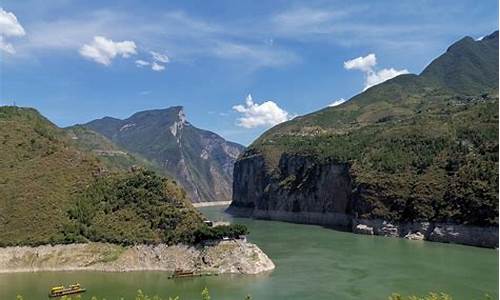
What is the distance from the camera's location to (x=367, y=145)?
15612 cm

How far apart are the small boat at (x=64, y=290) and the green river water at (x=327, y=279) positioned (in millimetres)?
1105

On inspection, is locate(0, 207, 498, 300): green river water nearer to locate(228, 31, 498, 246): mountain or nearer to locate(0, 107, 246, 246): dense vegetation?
locate(0, 107, 246, 246): dense vegetation

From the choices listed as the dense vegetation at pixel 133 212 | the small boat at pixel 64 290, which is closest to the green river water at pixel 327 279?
the small boat at pixel 64 290

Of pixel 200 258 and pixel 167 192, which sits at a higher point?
pixel 167 192

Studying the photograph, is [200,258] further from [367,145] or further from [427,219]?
[367,145]

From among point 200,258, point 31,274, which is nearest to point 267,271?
point 200,258

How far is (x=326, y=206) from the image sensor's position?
6024 inches

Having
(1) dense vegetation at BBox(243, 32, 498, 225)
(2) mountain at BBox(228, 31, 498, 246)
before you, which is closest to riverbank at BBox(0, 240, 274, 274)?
(2) mountain at BBox(228, 31, 498, 246)

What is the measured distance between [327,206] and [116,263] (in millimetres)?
86200

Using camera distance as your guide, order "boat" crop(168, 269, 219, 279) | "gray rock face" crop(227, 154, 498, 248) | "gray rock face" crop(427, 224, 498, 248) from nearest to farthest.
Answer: "boat" crop(168, 269, 219, 279), "gray rock face" crop(427, 224, 498, 248), "gray rock face" crop(227, 154, 498, 248)

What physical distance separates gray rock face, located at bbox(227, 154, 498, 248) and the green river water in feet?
23.2

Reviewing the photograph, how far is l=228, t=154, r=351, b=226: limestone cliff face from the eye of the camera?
149 metres

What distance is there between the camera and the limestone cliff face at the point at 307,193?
14862cm

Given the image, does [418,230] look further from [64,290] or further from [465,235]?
[64,290]
